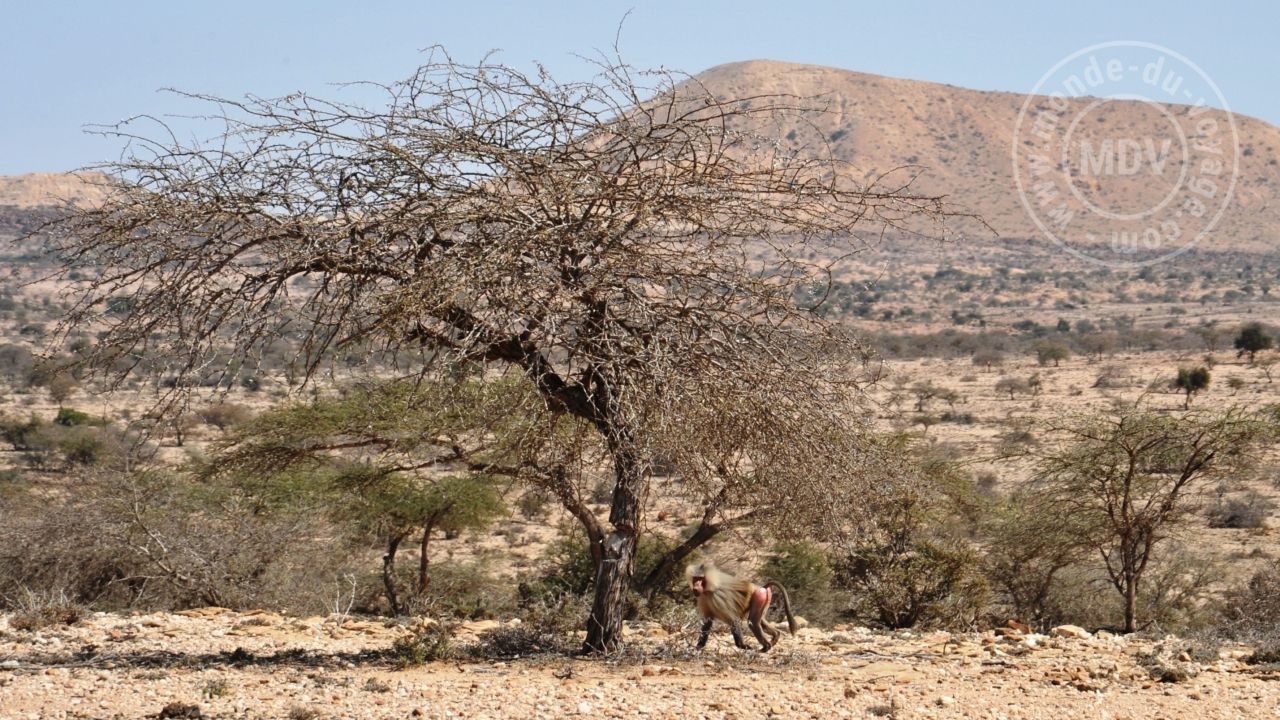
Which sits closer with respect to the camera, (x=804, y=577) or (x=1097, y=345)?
(x=804, y=577)

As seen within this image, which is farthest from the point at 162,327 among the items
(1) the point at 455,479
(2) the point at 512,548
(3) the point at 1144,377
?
(3) the point at 1144,377

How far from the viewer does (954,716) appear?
7.31 m

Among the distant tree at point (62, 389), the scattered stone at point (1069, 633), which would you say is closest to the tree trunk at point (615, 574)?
the scattered stone at point (1069, 633)

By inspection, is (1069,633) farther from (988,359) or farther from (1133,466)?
(988,359)

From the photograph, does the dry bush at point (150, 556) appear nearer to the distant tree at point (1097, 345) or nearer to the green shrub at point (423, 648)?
the green shrub at point (423, 648)

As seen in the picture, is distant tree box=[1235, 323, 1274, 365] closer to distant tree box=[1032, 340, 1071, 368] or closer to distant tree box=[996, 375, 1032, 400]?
distant tree box=[1032, 340, 1071, 368]

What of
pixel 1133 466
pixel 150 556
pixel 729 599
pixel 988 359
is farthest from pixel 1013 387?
pixel 729 599

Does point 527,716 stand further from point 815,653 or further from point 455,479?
point 455,479

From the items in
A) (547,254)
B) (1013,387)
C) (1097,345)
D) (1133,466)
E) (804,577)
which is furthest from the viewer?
(1097,345)

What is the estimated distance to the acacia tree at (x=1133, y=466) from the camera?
14.0 meters

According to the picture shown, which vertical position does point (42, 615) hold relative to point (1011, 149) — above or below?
below

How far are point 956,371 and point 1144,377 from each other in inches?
418

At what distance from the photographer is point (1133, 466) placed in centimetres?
1383

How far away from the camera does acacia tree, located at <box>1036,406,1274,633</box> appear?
14.0 metres
